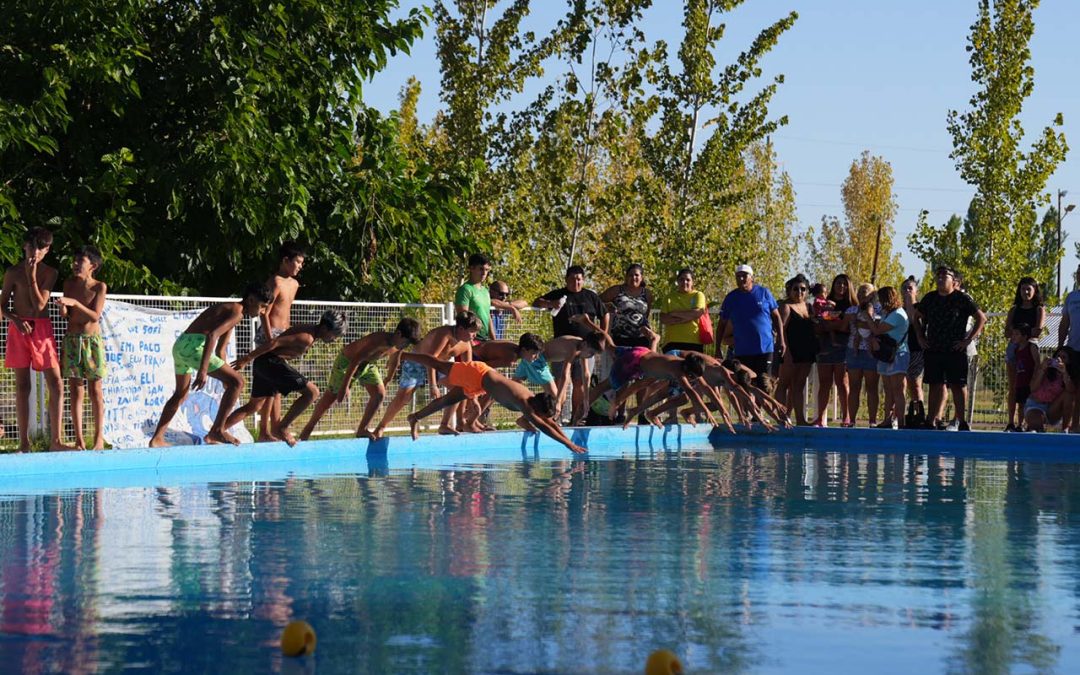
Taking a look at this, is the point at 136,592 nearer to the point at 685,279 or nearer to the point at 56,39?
the point at 685,279

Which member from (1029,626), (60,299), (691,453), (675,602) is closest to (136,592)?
(675,602)

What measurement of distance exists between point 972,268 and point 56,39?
14.0 m

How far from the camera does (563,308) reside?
18.0 metres

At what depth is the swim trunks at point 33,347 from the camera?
13.5 metres

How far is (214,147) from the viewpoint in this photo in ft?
65.8

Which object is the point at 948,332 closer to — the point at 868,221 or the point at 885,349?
the point at 885,349

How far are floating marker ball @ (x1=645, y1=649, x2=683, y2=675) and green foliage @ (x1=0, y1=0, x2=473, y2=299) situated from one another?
14.5m

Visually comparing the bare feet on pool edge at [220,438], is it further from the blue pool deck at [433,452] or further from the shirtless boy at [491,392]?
Answer: the shirtless boy at [491,392]

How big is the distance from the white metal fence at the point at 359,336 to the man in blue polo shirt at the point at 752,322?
261 centimetres

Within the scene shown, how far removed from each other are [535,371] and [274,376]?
10.7 feet

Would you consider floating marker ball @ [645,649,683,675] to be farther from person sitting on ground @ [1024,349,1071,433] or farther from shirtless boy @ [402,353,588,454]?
person sitting on ground @ [1024,349,1071,433]

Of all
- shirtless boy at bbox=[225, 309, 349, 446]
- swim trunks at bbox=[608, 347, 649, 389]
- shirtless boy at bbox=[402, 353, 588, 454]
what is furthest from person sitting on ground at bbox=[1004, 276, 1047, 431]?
shirtless boy at bbox=[225, 309, 349, 446]

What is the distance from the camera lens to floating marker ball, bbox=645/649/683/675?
5.61 metres

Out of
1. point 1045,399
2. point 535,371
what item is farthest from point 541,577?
point 1045,399
